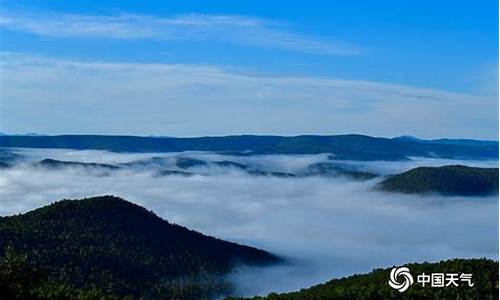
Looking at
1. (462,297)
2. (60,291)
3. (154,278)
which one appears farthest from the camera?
(154,278)

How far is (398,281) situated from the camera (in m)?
72.2

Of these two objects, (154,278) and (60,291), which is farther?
(154,278)

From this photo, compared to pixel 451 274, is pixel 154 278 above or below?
below

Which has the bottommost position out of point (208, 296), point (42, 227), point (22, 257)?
point (208, 296)

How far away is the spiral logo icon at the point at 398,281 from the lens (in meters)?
69.1

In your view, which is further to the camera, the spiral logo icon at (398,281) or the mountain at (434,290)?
the spiral logo icon at (398,281)

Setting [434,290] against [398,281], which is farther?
[398,281]

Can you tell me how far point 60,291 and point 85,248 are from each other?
139 meters

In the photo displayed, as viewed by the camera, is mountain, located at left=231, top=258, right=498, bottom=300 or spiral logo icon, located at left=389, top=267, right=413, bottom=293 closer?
mountain, located at left=231, top=258, right=498, bottom=300

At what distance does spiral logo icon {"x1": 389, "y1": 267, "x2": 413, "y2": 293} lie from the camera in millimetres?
69144

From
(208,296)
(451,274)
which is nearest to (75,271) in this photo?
(208,296)

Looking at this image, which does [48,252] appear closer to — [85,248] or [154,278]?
[85,248]

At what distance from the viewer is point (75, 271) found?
168m

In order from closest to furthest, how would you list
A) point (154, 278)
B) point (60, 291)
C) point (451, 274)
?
point (60, 291)
point (451, 274)
point (154, 278)
